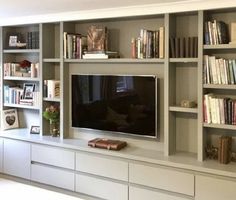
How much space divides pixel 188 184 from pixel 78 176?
4.29ft

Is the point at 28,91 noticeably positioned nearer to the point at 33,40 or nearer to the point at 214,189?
the point at 33,40

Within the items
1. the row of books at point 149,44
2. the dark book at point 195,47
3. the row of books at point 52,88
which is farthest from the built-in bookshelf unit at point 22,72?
the dark book at point 195,47

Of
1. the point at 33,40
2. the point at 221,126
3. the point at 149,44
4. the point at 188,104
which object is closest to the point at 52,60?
the point at 33,40

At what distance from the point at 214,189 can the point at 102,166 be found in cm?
123

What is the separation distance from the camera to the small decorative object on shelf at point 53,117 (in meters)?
4.48

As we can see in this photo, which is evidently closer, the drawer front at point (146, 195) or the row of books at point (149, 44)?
the drawer front at point (146, 195)

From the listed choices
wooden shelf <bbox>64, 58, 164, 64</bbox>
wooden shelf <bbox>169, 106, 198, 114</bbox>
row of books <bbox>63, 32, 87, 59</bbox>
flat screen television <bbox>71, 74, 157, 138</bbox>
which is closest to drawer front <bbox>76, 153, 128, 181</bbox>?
flat screen television <bbox>71, 74, 157, 138</bbox>

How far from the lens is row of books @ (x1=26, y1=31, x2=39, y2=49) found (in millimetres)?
4629

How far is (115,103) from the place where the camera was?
4098 millimetres

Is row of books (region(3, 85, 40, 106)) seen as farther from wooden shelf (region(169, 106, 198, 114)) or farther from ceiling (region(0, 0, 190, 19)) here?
wooden shelf (region(169, 106, 198, 114))

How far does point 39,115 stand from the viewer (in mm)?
4758

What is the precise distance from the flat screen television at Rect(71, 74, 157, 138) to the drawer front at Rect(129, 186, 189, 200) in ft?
1.94

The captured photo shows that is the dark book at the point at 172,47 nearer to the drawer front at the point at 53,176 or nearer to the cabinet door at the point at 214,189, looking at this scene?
the cabinet door at the point at 214,189

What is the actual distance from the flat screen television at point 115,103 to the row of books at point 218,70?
583 millimetres
